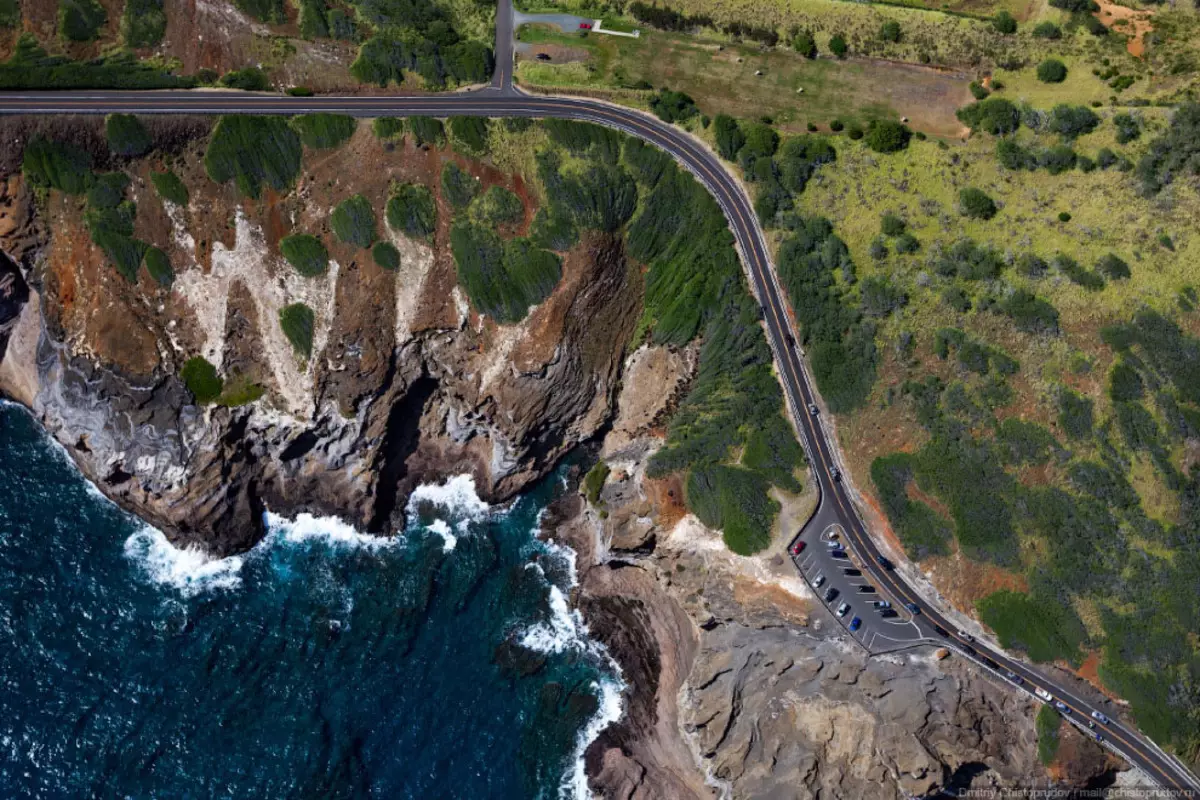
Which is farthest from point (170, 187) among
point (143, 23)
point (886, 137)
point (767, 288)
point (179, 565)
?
point (886, 137)

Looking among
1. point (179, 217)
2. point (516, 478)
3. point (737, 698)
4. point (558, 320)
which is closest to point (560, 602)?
point (516, 478)

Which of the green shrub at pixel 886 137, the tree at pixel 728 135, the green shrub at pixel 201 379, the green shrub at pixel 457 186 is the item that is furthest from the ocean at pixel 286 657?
the green shrub at pixel 886 137

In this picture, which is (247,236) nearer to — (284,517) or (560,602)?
(284,517)

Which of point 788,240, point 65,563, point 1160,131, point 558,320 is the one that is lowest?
point 65,563

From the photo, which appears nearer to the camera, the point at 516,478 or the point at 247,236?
the point at 247,236

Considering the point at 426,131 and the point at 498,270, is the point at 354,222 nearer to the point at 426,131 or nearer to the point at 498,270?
the point at 426,131

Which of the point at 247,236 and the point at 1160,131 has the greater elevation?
the point at 1160,131

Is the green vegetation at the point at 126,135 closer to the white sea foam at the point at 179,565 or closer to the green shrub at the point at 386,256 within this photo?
the green shrub at the point at 386,256
